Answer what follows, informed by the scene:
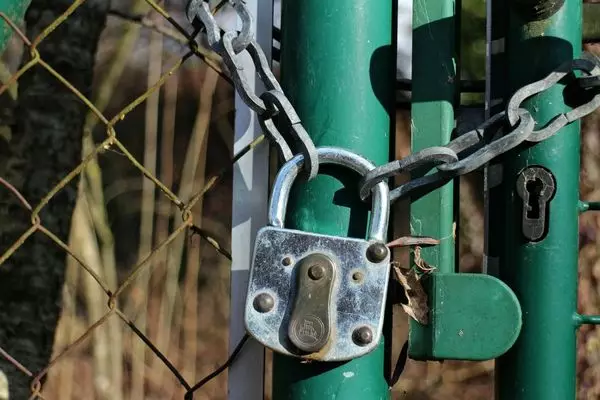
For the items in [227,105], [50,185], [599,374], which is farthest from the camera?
[227,105]

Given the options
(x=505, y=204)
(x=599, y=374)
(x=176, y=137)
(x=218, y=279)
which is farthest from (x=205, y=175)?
(x=505, y=204)

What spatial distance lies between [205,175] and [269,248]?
2.48 m

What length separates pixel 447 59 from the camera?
59 cm

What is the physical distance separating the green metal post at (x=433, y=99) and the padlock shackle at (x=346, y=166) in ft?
0.16

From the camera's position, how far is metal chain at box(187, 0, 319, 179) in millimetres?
539


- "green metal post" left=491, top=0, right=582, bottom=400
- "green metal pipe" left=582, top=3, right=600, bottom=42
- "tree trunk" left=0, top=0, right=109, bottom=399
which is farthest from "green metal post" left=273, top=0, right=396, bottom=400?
"tree trunk" left=0, top=0, right=109, bottom=399

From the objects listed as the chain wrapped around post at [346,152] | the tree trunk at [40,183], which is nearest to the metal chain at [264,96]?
the chain wrapped around post at [346,152]

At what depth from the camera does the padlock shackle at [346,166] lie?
54 cm

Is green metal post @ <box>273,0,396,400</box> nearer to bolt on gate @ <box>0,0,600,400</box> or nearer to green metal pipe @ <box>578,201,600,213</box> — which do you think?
bolt on gate @ <box>0,0,600,400</box>

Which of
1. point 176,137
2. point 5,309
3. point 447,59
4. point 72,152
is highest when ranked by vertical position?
point 176,137

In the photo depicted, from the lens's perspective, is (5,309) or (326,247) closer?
(326,247)

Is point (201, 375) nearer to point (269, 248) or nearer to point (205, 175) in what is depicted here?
point (205, 175)

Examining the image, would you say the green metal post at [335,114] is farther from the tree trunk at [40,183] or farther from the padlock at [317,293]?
the tree trunk at [40,183]

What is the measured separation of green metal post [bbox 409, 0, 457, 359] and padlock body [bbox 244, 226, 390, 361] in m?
0.07
